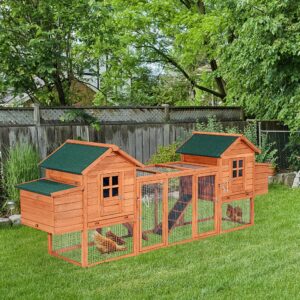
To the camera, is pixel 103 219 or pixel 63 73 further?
pixel 63 73

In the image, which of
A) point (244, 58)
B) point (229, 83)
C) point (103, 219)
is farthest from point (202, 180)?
point (229, 83)

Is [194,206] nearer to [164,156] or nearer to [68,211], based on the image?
[68,211]

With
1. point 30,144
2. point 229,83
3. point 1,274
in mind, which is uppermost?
point 229,83

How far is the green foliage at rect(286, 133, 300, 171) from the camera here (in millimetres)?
11953

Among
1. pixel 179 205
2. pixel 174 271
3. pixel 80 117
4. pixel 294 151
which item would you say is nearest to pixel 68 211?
pixel 174 271

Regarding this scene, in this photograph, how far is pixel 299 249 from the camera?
6.37 meters

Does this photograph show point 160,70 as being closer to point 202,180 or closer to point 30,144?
point 30,144

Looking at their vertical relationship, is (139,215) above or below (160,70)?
below

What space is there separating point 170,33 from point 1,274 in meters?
10.2

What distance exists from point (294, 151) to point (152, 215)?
648 cm

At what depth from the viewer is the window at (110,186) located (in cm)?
596

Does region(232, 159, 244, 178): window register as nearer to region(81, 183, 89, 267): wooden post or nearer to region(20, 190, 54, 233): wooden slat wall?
region(81, 183, 89, 267): wooden post

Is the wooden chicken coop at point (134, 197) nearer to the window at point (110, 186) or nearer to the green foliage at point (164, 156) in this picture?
the window at point (110, 186)

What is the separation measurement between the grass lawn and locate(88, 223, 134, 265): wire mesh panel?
8.7 inches
